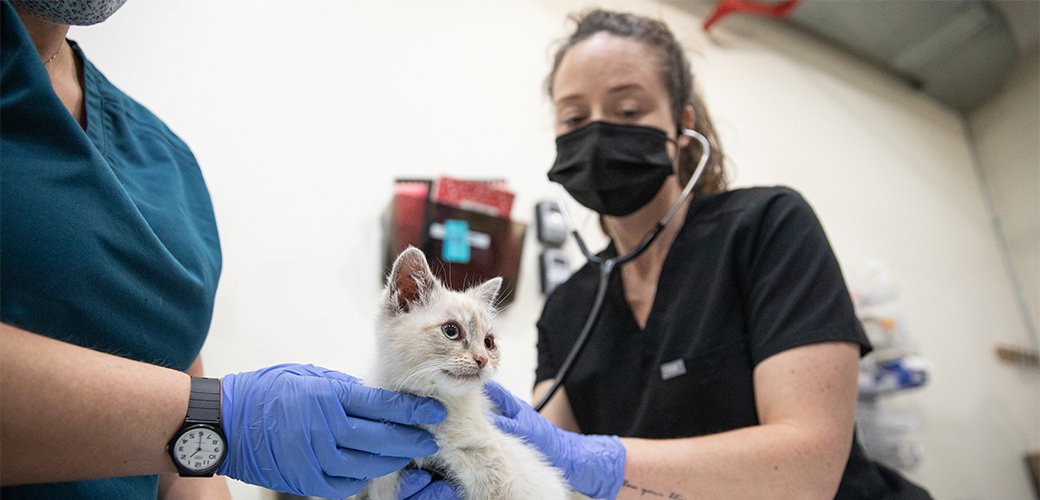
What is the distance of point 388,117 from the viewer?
1717mm

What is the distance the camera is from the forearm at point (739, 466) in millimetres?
973

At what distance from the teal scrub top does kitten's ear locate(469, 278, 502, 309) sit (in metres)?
0.49

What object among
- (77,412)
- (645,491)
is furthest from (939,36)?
(77,412)

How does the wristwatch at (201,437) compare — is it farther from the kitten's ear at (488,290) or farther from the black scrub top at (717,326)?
the black scrub top at (717,326)

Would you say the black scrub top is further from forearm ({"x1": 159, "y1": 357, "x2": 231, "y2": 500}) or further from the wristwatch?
the wristwatch

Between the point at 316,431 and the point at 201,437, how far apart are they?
0.47 ft

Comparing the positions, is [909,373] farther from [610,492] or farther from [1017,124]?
[610,492]

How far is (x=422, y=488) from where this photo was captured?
0.79 metres

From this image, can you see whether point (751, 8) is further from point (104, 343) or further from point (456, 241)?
point (104, 343)

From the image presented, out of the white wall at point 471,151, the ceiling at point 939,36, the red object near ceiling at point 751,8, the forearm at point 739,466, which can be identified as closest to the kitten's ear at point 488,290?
the white wall at point 471,151

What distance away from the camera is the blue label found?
58.9 inches

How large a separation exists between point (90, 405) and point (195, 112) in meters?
0.99

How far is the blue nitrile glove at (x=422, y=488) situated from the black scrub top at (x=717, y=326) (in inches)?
25.7

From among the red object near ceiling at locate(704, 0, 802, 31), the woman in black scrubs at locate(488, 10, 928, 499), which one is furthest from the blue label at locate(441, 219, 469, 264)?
the red object near ceiling at locate(704, 0, 802, 31)
